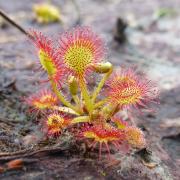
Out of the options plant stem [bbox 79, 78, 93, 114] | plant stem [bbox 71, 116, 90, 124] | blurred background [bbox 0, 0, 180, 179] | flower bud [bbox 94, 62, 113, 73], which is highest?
blurred background [bbox 0, 0, 180, 179]

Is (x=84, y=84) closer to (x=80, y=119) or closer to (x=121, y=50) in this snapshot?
(x=80, y=119)

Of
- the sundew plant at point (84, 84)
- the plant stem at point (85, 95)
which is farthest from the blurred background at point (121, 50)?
the plant stem at point (85, 95)

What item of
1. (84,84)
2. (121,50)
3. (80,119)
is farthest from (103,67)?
(121,50)

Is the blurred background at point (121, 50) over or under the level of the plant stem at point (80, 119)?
over

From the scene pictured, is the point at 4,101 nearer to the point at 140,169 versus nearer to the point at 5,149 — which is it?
the point at 5,149

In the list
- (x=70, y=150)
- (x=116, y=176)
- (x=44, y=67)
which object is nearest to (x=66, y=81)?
(x=44, y=67)

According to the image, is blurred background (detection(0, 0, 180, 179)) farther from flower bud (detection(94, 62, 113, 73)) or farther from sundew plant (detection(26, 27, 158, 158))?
flower bud (detection(94, 62, 113, 73))

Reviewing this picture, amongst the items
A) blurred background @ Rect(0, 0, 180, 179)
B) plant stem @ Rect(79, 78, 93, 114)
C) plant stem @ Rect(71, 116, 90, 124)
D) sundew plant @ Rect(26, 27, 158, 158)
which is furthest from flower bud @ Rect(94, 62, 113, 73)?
blurred background @ Rect(0, 0, 180, 179)

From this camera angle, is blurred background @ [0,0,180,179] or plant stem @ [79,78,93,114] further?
blurred background @ [0,0,180,179]

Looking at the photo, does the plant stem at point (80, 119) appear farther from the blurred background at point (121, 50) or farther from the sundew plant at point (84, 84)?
the blurred background at point (121, 50)
